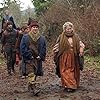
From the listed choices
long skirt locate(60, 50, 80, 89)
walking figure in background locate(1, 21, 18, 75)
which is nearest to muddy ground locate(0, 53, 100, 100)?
long skirt locate(60, 50, 80, 89)

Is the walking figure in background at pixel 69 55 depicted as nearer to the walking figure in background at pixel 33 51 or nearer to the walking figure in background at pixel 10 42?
the walking figure in background at pixel 33 51

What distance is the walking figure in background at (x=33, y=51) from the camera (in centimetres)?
970

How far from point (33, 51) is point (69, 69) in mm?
1160

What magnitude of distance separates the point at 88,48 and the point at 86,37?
0.55 meters

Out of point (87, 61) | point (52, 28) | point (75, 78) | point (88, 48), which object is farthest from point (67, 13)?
point (75, 78)

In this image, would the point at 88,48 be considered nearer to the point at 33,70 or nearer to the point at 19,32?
the point at 19,32

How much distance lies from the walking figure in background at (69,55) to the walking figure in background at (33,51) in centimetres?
62

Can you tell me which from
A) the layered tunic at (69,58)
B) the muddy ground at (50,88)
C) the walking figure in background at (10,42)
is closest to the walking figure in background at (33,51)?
the muddy ground at (50,88)

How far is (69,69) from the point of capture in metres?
10.2

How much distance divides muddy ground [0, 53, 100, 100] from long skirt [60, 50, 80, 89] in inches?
10.5

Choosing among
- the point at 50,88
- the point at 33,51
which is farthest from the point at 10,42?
the point at 33,51

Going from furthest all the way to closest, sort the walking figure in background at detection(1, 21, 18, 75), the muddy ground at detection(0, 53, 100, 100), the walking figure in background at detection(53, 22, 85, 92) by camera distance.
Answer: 1. the walking figure in background at detection(1, 21, 18, 75)
2. the walking figure in background at detection(53, 22, 85, 92)
3. the muddy ground at detection(0, 53, 100, 100)

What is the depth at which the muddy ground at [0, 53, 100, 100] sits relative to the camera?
31.3ft

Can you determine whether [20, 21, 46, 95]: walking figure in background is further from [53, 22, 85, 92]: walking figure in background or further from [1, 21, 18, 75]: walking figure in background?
[1, 21, 18, 75]: walking figure in background
